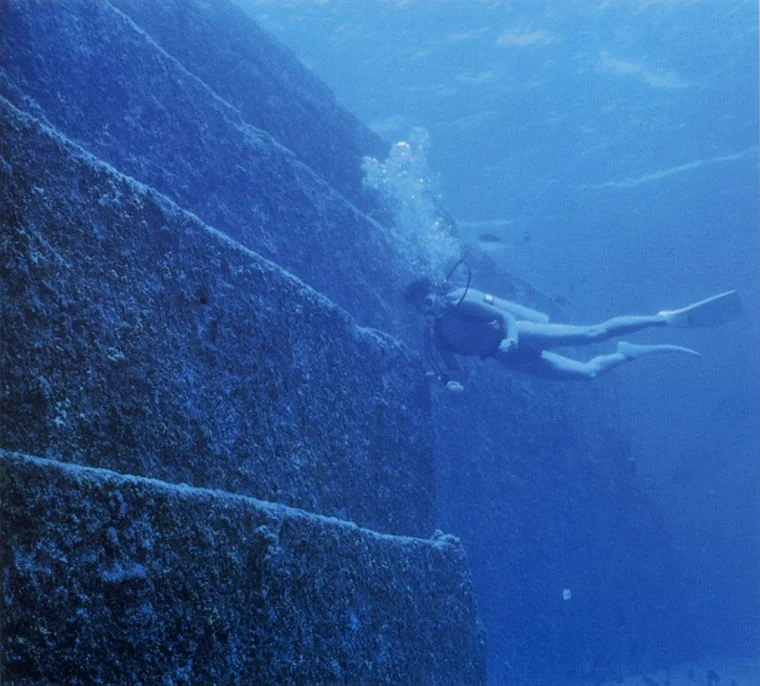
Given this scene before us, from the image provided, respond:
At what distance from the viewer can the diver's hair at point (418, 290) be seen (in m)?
6.94

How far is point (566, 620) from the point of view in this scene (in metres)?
9.44

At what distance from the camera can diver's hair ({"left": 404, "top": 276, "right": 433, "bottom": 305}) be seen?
694cm

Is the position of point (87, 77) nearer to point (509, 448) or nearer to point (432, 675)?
point (432, 675)

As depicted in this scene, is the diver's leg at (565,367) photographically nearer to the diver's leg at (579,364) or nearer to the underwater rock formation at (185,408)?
the diver's leg at (579,364)

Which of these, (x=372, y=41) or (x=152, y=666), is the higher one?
(x=372, y=41)

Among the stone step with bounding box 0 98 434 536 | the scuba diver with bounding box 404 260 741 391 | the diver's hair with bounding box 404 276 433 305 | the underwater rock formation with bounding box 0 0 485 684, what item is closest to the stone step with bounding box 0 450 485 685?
the underwater rock formation with bounding box 0 0 485 684

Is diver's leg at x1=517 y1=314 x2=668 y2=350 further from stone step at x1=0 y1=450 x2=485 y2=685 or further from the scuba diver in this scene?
stone step at x1=0 y1=450 x2=485 y2=685

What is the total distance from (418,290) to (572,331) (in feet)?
9.25

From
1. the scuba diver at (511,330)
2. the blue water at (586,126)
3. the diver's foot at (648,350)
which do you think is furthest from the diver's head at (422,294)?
the blue water at (586,126)

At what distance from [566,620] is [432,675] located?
732 centimetres

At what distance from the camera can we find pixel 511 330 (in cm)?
702

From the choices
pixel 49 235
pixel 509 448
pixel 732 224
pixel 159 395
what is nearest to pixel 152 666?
pixel 159 395

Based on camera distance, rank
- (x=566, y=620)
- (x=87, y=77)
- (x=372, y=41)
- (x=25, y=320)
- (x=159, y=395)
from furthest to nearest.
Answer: (x=372, y=41), (x=566, y=620), (x=87, y=77), (x=159, y=395), (x=25, y=320)

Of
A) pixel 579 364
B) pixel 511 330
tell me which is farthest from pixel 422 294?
pixel 579 364
